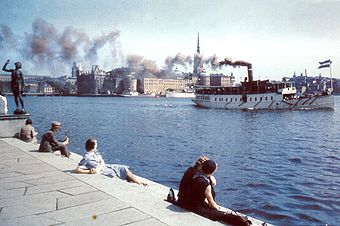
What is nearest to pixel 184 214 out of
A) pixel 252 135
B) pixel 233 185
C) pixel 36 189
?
pixel 36 189

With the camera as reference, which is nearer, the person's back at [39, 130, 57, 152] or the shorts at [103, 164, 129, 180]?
the shorts at [103, 164, 129, 180]

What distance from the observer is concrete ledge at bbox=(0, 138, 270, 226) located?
5477 millimetres

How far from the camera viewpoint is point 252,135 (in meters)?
32.8

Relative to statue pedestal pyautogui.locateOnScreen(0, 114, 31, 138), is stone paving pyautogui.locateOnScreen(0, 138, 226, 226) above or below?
below

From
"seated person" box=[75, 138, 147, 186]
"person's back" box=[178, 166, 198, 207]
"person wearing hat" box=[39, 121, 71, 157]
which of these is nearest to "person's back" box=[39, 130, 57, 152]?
"person wearing hat" box=[39, 121, 71, 157]

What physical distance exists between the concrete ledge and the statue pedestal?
739 centimetres

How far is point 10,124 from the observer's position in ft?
53.1

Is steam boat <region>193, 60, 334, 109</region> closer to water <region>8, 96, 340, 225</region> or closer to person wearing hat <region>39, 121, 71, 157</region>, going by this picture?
water <region>8, 96, 340, 225</region>

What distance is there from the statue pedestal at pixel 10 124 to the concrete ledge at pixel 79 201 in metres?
7.39

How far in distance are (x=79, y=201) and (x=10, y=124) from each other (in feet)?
37.8

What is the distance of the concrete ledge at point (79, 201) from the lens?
548 cm

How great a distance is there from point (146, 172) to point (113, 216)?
11.0 m

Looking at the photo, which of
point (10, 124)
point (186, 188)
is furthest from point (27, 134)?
point (186, 188)

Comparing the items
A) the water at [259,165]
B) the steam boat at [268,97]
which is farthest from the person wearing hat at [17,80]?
the steam boat at [268,97]
